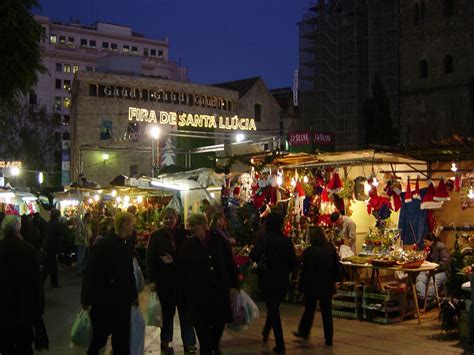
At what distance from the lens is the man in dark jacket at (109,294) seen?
612cm

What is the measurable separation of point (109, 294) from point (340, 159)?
24.8 feet

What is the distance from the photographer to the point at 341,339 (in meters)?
9.03

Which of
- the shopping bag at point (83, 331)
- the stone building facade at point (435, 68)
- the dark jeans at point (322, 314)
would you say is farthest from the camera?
the stone building facade at point (435, 68)

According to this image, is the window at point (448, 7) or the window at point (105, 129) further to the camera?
the window at point (105, 129)

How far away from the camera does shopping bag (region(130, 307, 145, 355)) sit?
652 cm

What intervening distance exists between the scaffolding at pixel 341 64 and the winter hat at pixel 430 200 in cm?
3015

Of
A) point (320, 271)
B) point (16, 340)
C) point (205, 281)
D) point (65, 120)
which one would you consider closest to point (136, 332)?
point (205, 281)

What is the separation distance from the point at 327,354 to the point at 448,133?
34.4 meters

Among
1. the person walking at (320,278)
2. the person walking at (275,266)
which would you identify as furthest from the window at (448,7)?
the person walking at (275,266)

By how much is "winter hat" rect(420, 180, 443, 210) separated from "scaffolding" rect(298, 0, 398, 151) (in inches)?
1187

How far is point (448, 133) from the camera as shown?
39906 millimetres

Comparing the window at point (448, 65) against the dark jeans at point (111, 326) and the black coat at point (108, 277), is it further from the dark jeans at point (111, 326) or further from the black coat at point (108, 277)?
the dark jeans at point (111, 326)

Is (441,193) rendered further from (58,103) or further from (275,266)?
(58,103)

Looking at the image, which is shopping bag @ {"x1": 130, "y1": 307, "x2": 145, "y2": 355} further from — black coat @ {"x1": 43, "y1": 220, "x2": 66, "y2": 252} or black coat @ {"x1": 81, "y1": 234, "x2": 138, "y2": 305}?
black coat @ {"x1": 43, "y1": 220, "x2": 66, "y2": 252}
